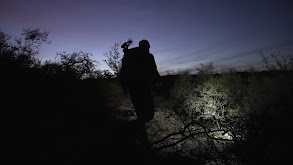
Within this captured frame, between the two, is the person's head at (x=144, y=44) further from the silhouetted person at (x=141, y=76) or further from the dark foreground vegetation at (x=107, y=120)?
the dark foreground vegetation at (x=107, y=120)

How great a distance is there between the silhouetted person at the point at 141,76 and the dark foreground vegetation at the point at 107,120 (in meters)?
0.32

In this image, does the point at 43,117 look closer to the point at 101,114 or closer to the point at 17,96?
the point at 17,96

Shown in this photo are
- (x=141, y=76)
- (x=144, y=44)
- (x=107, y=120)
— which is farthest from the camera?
(x=107, y=120)

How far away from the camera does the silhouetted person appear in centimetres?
362

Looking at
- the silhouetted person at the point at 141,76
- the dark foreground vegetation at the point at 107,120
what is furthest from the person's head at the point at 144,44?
the dark foreground vegetation at the point at 107,120

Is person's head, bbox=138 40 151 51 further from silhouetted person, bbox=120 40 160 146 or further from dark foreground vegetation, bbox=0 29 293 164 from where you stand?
dark foreground vegetation, bbox=0 29 293 164

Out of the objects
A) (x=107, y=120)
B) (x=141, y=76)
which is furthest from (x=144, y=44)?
(x=107, y=120)

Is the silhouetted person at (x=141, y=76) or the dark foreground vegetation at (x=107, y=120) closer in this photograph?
the dark foreground vegetation at (x=107, y=120)

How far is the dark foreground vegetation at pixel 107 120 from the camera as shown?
280 centimetres

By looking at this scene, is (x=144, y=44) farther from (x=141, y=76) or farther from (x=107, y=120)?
(x=107, y=120)

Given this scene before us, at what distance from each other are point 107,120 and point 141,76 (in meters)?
5.88

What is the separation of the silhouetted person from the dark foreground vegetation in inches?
12.4

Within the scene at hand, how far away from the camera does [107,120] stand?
8750 mm

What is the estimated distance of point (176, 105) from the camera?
2344 cm
